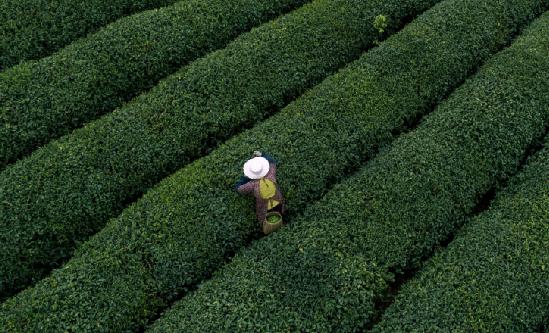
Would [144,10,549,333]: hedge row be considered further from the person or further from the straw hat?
the straw hat

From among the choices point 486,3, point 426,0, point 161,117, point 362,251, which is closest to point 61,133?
point 161,117

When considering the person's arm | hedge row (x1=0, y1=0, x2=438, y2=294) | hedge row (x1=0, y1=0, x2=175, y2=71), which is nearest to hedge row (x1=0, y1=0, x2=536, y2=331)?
hedge row (x1=0, y1=0, x2=438, y2=294)

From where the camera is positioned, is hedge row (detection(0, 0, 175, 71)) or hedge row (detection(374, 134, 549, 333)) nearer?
hedge row (detection(374, 134, 549, 333))

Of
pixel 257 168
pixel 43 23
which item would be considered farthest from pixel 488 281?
pixel 43 23

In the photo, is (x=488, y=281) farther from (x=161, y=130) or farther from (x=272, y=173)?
(x=161, y=130)

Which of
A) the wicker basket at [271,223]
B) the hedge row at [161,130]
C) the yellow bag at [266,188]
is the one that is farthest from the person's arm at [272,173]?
the hedge row at [161,130]

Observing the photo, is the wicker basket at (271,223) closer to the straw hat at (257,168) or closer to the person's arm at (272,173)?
the person's arm at (272,173)

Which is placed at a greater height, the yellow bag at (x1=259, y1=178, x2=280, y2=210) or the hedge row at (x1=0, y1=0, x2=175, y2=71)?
the hedge row at (x1=0, y1=0, x2=175, y2=71)

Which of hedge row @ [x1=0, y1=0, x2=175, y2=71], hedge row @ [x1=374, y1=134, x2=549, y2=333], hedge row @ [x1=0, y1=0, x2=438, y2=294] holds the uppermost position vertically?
hedge row @ [x1=0, y1=0, x2=175, y2=71]

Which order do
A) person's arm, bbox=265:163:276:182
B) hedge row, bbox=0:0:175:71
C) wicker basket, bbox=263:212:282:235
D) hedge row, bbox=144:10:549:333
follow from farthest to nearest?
hedge row, bbox=0:0:175:71 → wicker basket, bbox=263:212:282:235 → person's arm, bbox=265:163:276:182 → hedge row, bbox=144:10:549:333
